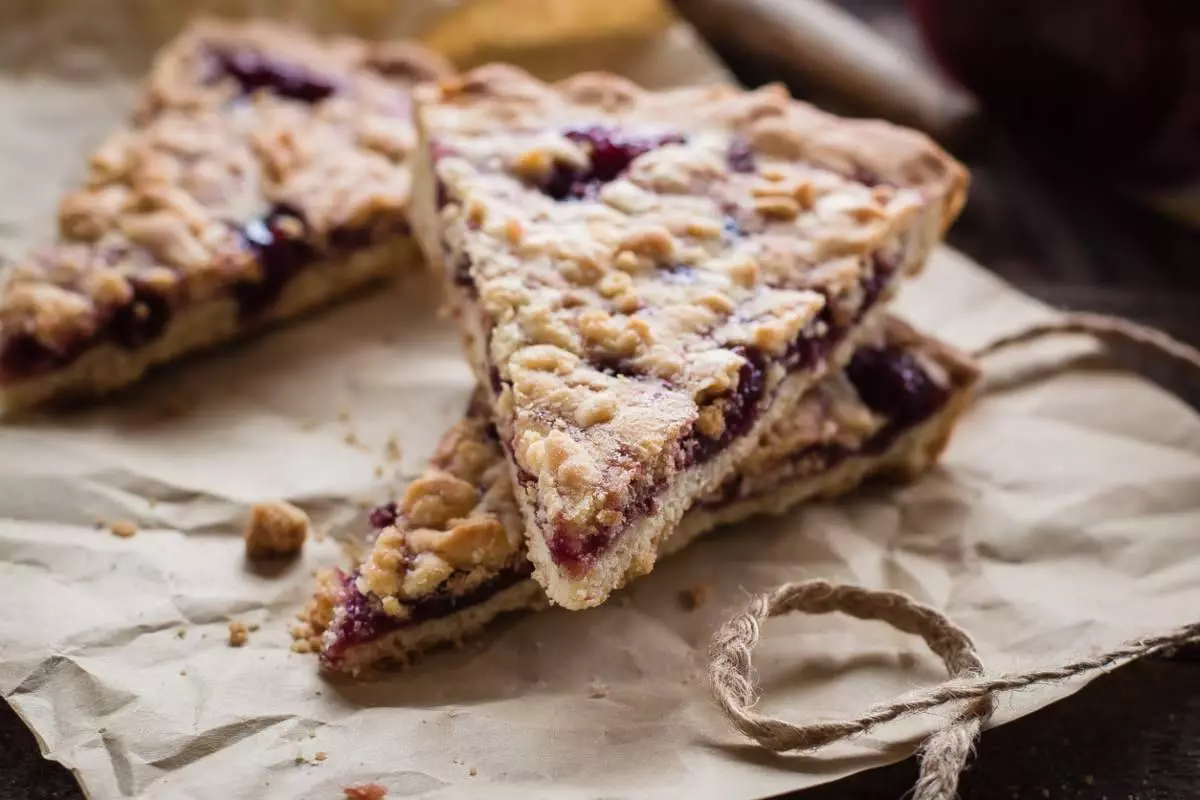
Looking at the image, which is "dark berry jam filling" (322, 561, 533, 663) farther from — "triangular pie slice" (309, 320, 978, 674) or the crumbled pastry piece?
the crumbled pastry piece

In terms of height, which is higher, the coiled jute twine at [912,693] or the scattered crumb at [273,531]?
the coiled jute twine at [912,693]

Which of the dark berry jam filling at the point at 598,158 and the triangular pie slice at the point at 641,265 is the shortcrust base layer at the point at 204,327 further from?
the dark berry jam filling at the point at 598,158

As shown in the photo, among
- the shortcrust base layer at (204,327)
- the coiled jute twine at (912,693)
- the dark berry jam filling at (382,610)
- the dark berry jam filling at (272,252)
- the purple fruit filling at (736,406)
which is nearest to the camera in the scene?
the coiled jute twine at (912,693)

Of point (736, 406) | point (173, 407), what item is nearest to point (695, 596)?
point (736, 406)

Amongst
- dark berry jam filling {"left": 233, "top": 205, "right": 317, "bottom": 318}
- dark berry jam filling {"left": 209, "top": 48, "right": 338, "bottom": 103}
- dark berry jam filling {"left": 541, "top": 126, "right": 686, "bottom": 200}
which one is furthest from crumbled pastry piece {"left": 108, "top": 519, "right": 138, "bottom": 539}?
dark berry jam filling {"left": 209, "top": 48, "right": 338, "bottom": 103}

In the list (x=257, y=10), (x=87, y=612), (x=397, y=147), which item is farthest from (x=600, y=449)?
(x=257, y=10)

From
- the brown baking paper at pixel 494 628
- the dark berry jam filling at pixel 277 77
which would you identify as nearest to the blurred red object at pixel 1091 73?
the brown baking paper at pixel 494 628

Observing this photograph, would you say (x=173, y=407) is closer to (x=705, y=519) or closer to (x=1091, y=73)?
(x=705, y=519)
